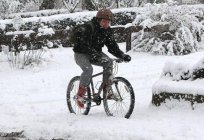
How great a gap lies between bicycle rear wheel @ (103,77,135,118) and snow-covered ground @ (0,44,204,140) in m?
0.16

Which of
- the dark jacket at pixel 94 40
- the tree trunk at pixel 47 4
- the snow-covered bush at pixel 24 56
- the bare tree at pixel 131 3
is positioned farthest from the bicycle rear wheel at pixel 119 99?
the tree trunk at pixel 47 4

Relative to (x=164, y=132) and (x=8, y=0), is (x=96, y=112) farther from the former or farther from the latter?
(x=8, y=0)

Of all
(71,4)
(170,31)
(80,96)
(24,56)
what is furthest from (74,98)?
(71,4)

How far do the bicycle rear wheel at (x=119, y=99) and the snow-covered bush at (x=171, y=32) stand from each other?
603 centimetres

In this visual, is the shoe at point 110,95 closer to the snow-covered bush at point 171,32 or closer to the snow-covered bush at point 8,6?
the snow-covered bush at point 171,32

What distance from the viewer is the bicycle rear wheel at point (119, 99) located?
6922 mm

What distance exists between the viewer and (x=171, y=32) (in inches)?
528

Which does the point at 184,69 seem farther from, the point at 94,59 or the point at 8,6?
the point at 8,6

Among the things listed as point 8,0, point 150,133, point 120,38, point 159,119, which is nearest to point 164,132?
point 150,133

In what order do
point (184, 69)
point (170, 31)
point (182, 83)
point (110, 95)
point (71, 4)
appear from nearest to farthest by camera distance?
point (110, 95)
point (182, 83)
point (184, 69)
point (170, 31)
point (71, 4)

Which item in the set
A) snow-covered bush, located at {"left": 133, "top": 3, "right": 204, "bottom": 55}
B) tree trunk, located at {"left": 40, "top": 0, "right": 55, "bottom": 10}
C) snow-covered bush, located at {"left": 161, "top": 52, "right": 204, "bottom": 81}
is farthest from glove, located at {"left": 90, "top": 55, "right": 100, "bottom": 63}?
tree trunk, located at {"left": 40, "top": 0, "right": 55, "bottom": 10}

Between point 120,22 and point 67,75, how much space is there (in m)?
7.26

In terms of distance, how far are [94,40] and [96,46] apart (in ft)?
0.39

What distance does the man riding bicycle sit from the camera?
6906 millimetres
